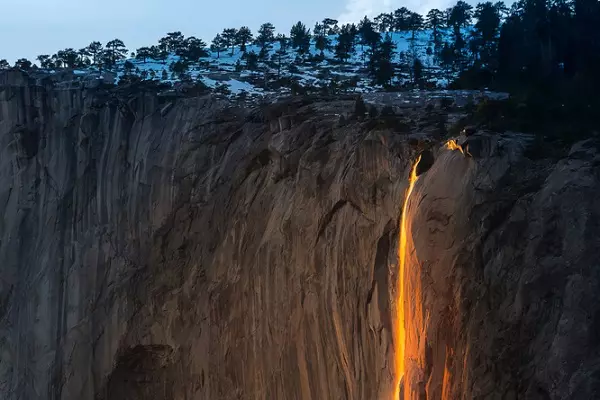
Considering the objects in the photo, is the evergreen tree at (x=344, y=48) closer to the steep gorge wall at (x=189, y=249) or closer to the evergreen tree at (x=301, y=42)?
the evergreen tree at (x=301, y=42)

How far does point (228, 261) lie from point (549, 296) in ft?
47.3

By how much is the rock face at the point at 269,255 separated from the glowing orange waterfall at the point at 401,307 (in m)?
0.58

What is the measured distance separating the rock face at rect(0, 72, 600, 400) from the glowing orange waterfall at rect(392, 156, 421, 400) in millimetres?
584

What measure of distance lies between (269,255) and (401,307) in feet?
22.9

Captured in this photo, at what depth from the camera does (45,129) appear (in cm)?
3359

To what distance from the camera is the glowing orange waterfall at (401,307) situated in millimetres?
15688

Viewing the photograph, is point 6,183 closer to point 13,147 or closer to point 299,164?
point 13,147

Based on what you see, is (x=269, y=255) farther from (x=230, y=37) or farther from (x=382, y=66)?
(x=230, y=37)

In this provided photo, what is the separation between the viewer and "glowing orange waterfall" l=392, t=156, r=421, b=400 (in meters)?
15.7

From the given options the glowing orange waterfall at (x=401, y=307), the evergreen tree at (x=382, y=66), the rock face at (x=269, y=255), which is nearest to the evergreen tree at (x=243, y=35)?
the evergreen tree at (x=382, y=66)

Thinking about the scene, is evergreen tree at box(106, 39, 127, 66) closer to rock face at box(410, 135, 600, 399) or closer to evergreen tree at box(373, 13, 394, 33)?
evergreen tree at box(373, 13, 394, 33)

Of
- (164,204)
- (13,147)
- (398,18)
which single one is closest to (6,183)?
(13,147)

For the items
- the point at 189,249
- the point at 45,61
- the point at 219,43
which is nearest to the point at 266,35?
the point at 219,43

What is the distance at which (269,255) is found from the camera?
22.1 metres
